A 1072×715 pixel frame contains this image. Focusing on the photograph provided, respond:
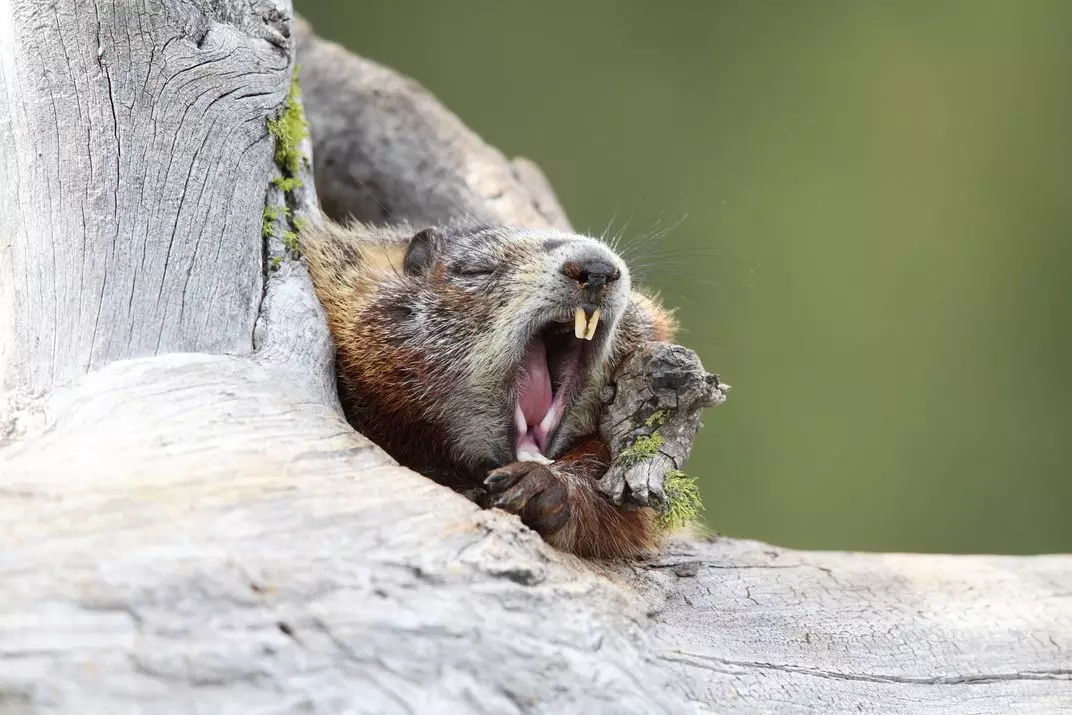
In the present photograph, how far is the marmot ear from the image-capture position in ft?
8.04

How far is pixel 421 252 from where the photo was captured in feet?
8.13

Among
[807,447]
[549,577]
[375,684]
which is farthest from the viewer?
[807,447]

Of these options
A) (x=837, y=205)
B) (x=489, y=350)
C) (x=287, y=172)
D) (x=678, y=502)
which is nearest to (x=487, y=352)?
(x=489, y=350)

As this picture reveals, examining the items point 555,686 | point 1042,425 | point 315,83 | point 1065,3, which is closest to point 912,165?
point 1065,3

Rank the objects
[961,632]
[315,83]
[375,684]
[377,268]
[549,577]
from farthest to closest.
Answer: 1. [315,83]
2. [377,268]
3. [961,632]
4. [549,577]
5. [375,684]

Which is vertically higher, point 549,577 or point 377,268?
point 377,268

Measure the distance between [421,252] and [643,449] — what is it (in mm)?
883

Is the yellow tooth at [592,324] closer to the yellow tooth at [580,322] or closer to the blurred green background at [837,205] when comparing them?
the yellow tooth at [580,322]

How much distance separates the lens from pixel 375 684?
1321mm

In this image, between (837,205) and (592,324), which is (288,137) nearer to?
(592,324)

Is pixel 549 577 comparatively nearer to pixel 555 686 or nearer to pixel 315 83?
pixel 555 686

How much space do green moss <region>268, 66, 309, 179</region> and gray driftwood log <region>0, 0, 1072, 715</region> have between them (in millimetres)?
57

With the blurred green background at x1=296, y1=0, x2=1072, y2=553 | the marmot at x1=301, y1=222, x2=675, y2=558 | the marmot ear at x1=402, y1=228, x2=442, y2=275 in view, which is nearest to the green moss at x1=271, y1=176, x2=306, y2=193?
the marmot at x1=301, y1=222, x2=675, y2=558

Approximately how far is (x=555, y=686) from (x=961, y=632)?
1137 mm
